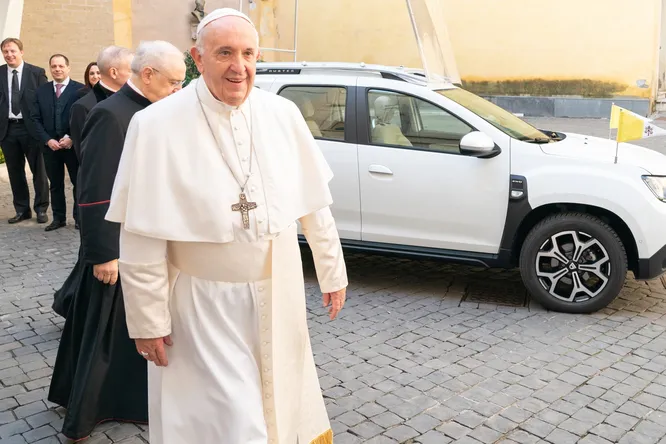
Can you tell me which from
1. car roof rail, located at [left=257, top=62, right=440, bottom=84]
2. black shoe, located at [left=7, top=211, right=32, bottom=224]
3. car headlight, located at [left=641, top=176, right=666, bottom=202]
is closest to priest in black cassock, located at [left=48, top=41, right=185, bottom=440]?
car roof rail, located at [left=257, top=62, right=440, bottom=84]

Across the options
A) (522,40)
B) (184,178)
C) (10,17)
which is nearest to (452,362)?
(184,178)

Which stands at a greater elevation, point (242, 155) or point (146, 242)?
point (242, 155)

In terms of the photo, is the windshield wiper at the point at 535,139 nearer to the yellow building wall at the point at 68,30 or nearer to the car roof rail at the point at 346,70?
the car roof rail at the point at 346,70

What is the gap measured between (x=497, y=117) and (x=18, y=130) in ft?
19.5

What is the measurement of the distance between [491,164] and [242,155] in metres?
3.54

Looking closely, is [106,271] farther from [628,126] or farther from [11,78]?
[11,78]

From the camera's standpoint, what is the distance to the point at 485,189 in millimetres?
5961

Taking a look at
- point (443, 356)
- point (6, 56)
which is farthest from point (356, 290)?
point (6, 56)

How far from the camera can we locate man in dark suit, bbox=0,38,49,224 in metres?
9.26

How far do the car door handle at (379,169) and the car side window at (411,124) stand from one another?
0.72 feet

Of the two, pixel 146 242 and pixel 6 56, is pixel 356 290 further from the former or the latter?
pixel 6 56

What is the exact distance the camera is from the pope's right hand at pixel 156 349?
2.75 metres

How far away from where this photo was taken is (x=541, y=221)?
19.5ft

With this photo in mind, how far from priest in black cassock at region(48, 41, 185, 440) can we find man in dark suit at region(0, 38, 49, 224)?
18.7 feet
